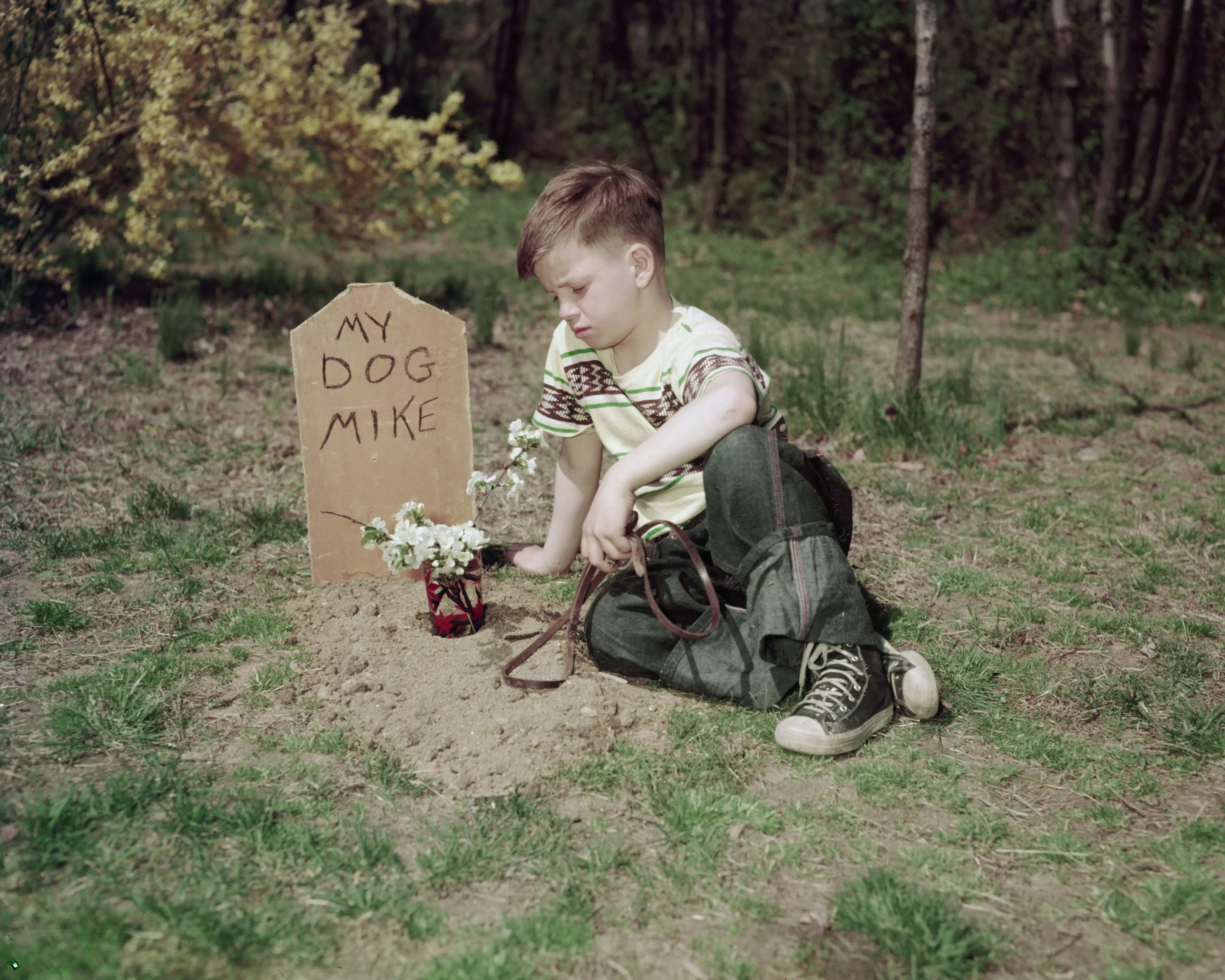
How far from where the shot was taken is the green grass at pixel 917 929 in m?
1.61

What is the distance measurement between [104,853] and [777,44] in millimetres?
11558

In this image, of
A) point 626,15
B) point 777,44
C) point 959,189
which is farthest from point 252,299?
point 626,15

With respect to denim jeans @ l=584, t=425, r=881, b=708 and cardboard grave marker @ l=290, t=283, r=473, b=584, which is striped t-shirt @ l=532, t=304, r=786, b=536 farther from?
cardboard grave marker @ l=290, t=283, r=473, b=584

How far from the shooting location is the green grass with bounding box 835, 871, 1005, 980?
1607 mm

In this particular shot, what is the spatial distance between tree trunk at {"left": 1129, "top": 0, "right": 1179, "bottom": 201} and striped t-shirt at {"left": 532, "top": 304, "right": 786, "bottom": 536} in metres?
6.68

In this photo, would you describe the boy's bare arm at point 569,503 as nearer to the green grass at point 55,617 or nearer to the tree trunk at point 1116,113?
the green grass at point 55,617

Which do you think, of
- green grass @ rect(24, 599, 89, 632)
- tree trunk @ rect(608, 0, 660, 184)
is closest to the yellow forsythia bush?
green grass @ rect(24, 599, 89, 632)

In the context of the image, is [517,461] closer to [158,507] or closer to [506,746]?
[506,746]

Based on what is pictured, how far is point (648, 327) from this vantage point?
249 cm

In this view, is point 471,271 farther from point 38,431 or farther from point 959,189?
point 959,189

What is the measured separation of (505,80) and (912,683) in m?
12.6

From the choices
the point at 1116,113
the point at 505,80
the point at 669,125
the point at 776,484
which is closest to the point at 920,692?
the point at 776,484

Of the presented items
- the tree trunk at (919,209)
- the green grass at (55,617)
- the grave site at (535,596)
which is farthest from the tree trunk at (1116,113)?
the green grass at (55,617)

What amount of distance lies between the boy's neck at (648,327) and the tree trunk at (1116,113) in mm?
6330
